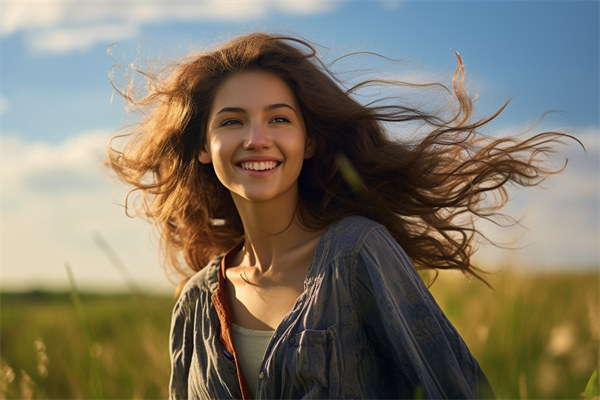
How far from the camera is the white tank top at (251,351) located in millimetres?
3014

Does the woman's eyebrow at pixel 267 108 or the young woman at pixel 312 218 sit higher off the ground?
the woman's eyebrow at pixel 267 108

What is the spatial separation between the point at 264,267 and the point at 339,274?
658 mm

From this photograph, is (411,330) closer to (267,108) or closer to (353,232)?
(353,232)

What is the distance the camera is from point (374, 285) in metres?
2.60

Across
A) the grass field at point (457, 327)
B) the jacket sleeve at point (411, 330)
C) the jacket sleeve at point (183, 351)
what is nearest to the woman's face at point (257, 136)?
the jacket sleeve at point (411, 330)

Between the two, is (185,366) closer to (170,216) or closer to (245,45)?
(170,216)

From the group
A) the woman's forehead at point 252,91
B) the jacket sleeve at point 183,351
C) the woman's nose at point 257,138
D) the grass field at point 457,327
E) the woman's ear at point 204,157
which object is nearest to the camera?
the woman's nose at point 257,138

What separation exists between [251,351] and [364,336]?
0.64 m

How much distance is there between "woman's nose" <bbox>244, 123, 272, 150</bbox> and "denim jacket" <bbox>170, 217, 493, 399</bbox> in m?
0.51

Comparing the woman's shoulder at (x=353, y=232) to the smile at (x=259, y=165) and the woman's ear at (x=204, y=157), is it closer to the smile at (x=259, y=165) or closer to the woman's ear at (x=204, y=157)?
the smile at (x=259, y=165)

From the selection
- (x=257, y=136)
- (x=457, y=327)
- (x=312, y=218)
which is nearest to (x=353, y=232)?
(x=312, y=218)

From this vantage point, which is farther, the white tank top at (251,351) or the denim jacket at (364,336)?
the white tank top at (251,351)

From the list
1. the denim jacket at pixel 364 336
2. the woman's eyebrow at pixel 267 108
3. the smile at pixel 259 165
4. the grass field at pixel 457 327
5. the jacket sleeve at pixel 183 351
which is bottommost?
the grass field at pixel 457 327

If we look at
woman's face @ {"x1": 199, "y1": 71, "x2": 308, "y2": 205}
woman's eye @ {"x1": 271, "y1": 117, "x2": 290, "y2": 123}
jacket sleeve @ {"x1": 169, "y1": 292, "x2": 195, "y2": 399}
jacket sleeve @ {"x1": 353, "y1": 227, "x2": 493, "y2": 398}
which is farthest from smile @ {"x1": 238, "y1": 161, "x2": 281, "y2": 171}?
jacket sleeve @ {"x1": 169, "y1": 292, "x2": 195, "y2": 399}
